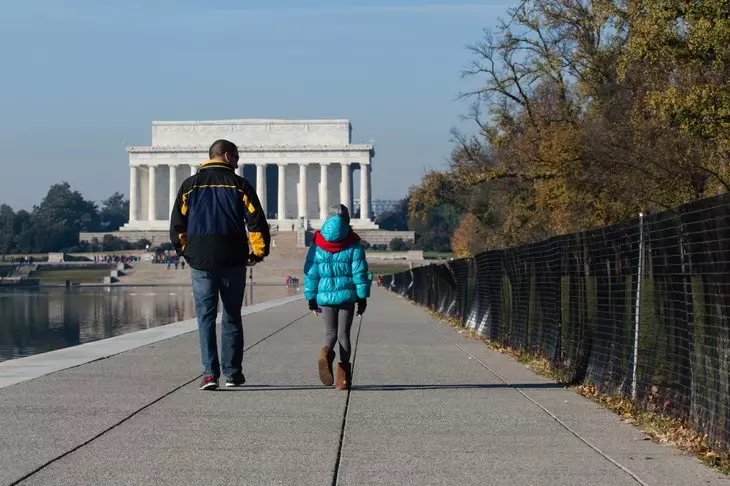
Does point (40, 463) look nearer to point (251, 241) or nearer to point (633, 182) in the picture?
point (251, 241)

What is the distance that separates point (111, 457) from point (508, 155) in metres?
39.4

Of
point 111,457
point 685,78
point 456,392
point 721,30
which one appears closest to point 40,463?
point 111,457

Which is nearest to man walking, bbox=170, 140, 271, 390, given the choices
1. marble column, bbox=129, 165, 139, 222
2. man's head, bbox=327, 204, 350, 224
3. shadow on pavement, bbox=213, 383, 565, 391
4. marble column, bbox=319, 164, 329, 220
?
shadow on pavement, bbox=213, 383, 565, 391

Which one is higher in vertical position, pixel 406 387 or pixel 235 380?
pixel 235 380

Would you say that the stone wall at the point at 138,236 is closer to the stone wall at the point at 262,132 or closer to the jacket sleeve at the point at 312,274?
the stone wall at the point at 262,132

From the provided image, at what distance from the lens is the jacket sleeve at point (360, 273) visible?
1181 centimetres

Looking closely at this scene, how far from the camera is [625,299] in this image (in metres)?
11.0

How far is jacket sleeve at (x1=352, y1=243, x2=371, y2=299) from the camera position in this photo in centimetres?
1181

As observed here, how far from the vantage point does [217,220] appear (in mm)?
11516

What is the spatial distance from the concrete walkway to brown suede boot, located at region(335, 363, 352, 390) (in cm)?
11

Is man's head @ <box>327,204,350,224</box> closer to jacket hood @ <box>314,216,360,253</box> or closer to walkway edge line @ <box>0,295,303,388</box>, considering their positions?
jacket hood @ <box>314,216,360,253</box>

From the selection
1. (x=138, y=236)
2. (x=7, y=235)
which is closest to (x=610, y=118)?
(x=138, y=236)

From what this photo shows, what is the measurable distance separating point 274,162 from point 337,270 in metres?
153

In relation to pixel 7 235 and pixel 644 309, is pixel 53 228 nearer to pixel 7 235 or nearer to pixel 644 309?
pixel 7 235
